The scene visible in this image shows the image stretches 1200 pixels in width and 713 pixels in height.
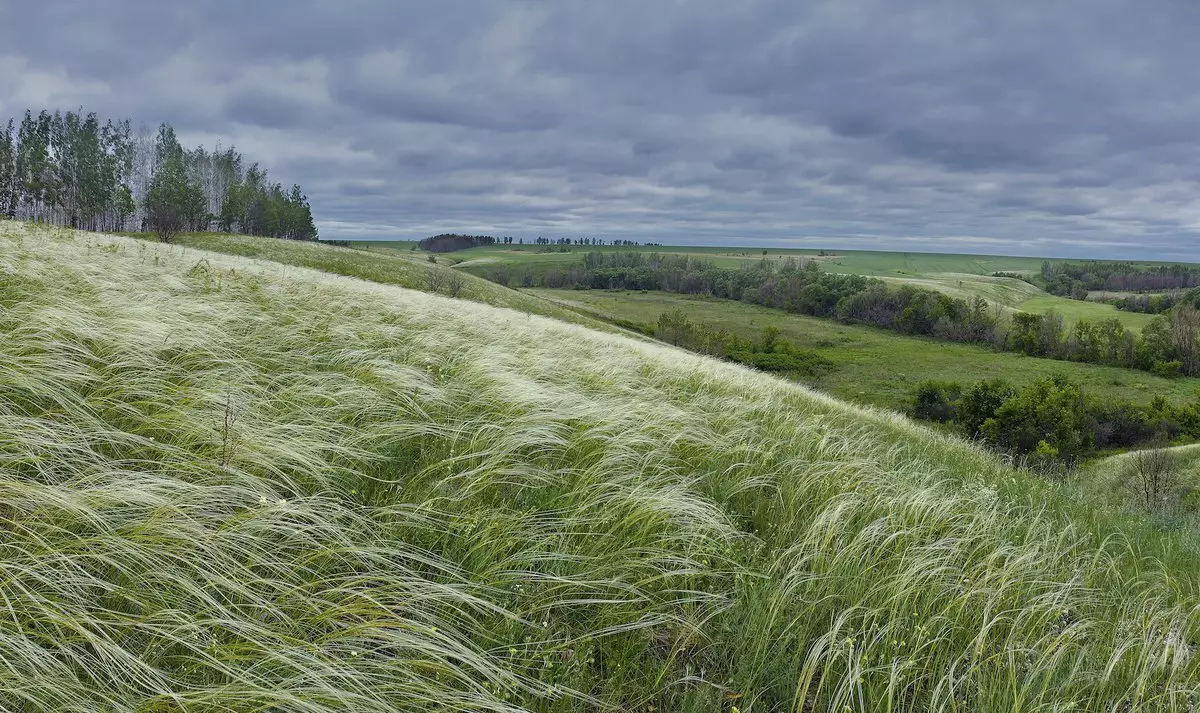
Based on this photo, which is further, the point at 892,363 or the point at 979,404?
the point at 892,363

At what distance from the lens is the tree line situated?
309 feet

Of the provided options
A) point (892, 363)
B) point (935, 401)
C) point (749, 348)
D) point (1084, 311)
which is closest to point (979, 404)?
point (935, 401)

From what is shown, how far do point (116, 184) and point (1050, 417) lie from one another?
116 meters

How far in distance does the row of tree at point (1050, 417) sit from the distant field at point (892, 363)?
6147 mm

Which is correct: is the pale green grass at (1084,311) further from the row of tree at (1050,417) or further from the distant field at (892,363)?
the row of tree at (1050,417)

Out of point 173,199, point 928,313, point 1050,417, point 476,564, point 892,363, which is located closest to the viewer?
point 476,564

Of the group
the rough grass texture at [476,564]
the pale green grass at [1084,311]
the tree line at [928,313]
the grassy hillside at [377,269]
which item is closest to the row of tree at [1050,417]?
the tree line at [928,313]

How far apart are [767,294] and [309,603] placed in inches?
6434

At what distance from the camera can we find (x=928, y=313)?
4828 inches

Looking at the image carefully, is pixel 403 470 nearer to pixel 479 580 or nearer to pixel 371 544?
pixel 371 544

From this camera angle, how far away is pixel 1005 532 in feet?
12.5

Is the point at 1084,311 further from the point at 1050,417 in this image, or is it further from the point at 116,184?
the point at 116,184

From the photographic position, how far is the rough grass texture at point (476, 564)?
1.91 meters

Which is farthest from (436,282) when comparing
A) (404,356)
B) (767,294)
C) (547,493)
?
(767,294)
